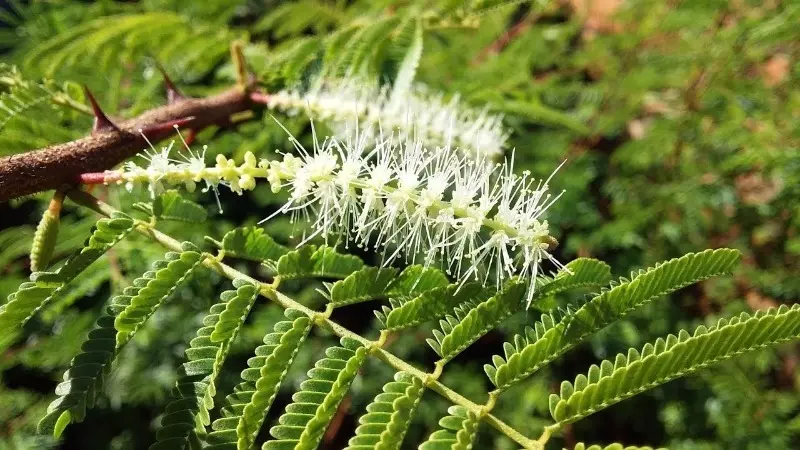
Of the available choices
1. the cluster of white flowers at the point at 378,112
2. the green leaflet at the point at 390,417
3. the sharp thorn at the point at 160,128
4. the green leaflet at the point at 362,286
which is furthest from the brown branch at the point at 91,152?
the green leaflet at the point at 390,417

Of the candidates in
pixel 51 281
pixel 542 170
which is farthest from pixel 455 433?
pixel 542 170

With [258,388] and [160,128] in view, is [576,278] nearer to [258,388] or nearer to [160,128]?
[258,388]

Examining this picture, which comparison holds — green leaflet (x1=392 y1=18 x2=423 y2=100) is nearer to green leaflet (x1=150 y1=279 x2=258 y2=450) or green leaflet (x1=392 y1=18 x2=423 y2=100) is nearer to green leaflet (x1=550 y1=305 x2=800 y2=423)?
green leaflet (x1=150 y1=279 x2=258 y2=450)

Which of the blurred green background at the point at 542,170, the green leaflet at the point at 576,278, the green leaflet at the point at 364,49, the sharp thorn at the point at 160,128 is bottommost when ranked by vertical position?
the blurred green background at the point at 542,170

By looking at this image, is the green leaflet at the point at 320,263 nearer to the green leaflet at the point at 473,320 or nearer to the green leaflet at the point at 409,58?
the green leaflet at the point at 473,320

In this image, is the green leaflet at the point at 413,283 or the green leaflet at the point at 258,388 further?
the green leaflet at the point at 413,283

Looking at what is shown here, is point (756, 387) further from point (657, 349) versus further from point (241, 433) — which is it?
point (241, 433)
